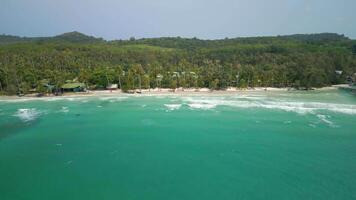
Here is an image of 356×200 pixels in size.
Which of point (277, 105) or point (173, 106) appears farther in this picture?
point (173, 106)

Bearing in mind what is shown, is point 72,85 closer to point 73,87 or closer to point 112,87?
point 73,87

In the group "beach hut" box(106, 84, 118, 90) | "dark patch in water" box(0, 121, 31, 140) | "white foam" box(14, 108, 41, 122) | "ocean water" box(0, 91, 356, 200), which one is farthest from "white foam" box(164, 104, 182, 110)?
"beach hut" box(106, 84, 118, 90)

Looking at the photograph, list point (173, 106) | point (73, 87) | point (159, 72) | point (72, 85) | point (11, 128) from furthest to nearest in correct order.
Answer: point (159, 72) < point (72, 85) < point (73, 87) < point (173, 106) < point (11, 128)

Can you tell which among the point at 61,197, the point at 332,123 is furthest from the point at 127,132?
the point at 332,123

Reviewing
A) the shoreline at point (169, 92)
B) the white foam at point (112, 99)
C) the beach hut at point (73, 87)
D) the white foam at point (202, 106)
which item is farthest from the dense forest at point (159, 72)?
the white foam at point (202, 106)

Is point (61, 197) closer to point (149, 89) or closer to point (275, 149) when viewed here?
point (275, 149)

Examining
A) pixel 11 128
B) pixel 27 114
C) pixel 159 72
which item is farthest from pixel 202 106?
pixel 159 72
